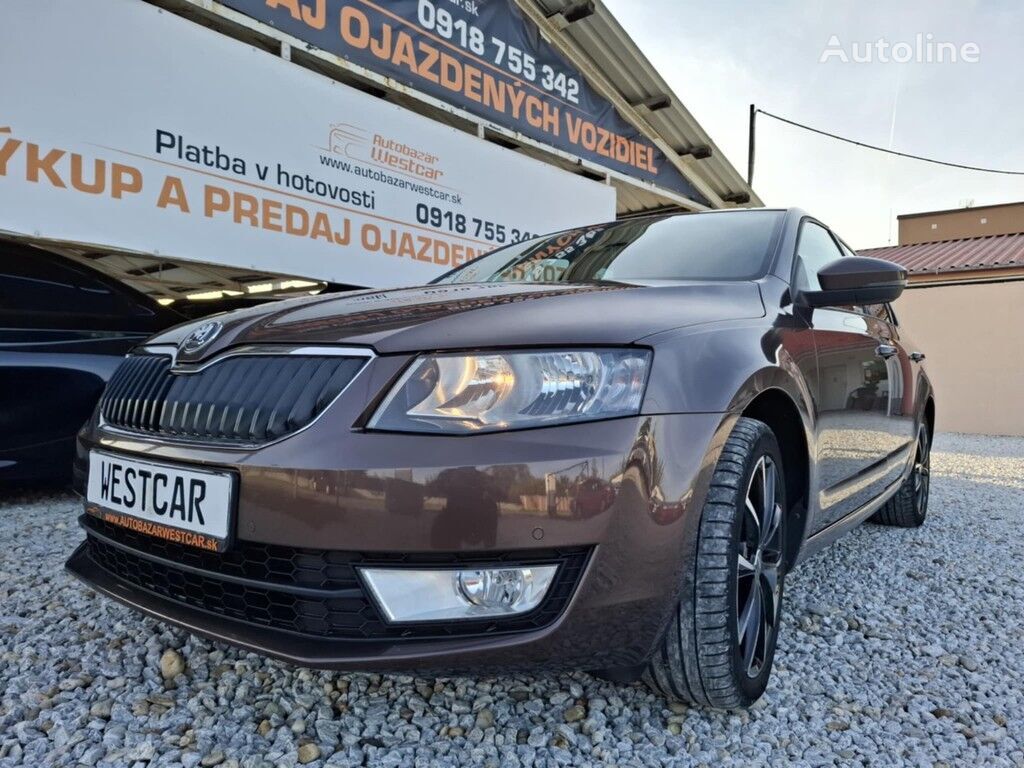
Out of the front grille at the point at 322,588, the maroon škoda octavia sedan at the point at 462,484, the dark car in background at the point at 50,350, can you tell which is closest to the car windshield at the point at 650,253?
the maroon škoda octavia sedan at the point at 462,484

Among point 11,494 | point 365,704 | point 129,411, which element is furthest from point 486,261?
point 11,494

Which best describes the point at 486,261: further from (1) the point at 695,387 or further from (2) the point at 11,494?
(2) the point at 11,494

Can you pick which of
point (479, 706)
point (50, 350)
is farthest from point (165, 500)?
point (50, 350)

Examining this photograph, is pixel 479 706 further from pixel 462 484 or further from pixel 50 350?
pixel 50 350

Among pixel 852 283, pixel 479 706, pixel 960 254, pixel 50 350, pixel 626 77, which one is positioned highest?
pixel 626 77

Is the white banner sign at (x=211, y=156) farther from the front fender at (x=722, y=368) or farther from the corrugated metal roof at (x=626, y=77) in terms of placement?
the front fender at (x=722, y=368)

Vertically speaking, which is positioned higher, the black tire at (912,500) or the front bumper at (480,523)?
the front bumper at (480,523)

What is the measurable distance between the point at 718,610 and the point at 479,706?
1.97 feet

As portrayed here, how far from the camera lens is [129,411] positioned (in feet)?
5.41

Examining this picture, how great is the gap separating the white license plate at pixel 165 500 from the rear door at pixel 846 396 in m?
1.54

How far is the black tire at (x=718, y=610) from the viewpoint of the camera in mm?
1437

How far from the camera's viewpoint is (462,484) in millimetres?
1213

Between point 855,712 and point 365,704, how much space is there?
1157 mm

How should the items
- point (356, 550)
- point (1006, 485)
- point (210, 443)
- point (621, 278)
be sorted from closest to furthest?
point (356, 550)
point (210, 443)
point (621, 278)
point (1006, 485)
